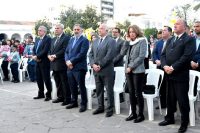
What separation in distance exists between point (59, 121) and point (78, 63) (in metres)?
1.47

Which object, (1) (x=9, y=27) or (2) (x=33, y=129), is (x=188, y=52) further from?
(1) (x=9, y=27)

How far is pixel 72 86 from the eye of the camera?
7723 millimetres

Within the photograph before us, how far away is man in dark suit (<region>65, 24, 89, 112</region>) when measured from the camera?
7457 millimetres

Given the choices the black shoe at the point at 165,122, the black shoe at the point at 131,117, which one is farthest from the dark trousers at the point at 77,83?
the black shoe at the point at 165,122

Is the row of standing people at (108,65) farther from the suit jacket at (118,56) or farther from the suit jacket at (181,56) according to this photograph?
the suit jacket at (118,56)

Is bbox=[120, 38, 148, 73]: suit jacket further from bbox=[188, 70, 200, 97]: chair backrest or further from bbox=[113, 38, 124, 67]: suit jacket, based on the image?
bbox=[113, 38, 124, 67]: suit jacket

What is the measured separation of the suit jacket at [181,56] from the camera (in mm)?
5492

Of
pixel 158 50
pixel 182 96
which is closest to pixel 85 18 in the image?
pixel 158 50

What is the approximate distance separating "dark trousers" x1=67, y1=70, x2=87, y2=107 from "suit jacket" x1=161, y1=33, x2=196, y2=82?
2.36m

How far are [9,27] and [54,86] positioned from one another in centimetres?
8610

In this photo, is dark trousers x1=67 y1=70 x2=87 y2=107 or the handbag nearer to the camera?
the handbag

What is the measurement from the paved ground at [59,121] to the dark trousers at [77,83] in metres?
0.29

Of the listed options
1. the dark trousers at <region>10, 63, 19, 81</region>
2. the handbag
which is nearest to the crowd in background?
the handbag

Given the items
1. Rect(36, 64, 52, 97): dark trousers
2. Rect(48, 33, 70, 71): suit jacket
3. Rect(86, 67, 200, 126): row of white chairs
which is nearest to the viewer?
Rect(86, 67, 200, 126): row of white chairs
